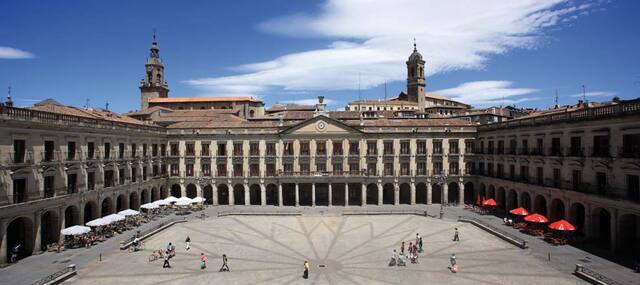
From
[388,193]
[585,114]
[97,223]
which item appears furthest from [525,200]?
[97,223]

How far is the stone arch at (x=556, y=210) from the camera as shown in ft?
124

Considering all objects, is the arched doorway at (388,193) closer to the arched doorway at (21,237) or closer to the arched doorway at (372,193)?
the arched doorway at (372,193)

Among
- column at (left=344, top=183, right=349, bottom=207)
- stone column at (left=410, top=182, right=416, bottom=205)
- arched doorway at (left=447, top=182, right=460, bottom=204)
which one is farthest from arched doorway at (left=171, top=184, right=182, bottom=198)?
arched doorway at (left=447, top=182, right=460, bottom=204)

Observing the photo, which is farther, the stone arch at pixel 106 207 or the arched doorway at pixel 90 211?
the stone arch at pixel 106 207

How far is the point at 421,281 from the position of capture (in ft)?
82.9

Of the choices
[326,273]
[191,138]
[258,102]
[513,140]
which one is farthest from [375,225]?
[258,102]

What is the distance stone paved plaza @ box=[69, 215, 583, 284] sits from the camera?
25.8m

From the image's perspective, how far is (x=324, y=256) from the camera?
30.8 m

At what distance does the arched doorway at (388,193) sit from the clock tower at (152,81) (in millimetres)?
58291

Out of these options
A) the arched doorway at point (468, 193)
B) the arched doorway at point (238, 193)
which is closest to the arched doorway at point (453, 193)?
the arched doorway at point (468, 193)

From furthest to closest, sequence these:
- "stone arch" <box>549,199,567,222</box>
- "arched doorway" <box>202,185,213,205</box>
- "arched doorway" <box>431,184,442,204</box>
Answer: "arched doorway" <box>431,184,442,204</box>
"arched doorway" <box>202,185,213,205</box>
"stone arch" <box>549,199,567,222</box>

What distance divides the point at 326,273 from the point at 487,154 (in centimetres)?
3217

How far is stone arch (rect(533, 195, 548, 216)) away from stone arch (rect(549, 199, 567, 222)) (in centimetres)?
147

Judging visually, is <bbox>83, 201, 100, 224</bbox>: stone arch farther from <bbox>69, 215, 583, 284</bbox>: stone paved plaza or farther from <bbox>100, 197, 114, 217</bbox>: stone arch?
<bbox>69, 215, 583, 284</bbox>: stone paved plaza
